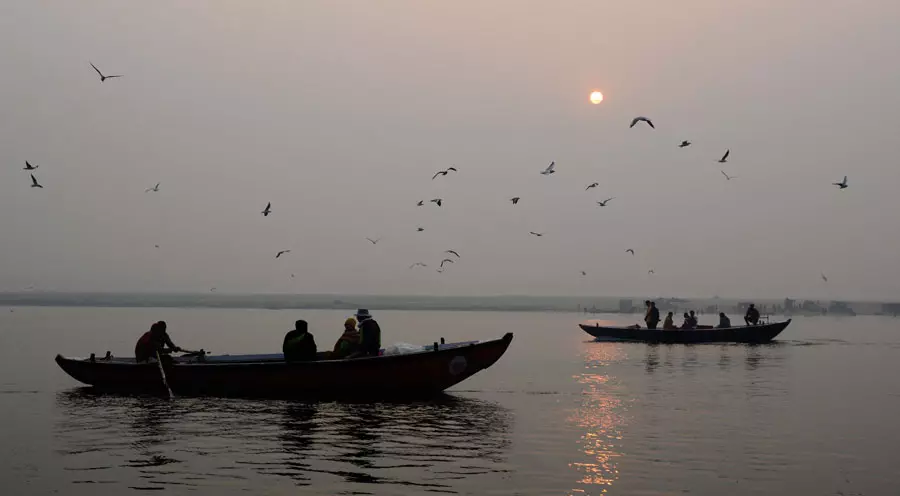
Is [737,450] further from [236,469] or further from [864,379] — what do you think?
[864,379]

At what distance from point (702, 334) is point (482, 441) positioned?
3912cm

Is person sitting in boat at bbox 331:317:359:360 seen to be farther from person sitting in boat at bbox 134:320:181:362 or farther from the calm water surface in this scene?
person sitting in boat at bbox 134:320:181:362

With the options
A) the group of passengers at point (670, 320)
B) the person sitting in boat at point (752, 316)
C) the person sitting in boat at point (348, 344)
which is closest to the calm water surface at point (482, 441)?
the person sitting in boat at point (348, 344)

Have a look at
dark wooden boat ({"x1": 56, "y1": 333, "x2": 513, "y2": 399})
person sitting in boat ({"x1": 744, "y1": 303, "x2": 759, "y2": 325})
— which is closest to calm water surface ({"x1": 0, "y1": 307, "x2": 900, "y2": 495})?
dark wooden boat ({"x1": 56, "y1": 333, "x2": 513, "y2": 399})

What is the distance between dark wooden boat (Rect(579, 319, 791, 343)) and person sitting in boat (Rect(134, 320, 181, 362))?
34994 mm

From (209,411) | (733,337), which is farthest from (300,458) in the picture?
(733,337)

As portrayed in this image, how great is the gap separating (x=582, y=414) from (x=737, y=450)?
6.36m

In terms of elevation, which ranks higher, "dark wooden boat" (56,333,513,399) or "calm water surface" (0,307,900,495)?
"dark wooden boat" (56,333,513,399)

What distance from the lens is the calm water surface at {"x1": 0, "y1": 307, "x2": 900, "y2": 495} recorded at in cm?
1561

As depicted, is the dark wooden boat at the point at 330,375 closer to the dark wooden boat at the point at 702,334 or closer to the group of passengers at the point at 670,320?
the group of passengers at the point at 670,320

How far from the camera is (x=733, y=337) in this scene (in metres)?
57.0

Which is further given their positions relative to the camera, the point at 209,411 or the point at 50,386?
the point at 50,386

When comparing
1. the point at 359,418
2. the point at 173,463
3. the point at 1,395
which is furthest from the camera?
the point at 1,395

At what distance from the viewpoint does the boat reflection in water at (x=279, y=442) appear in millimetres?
15852
